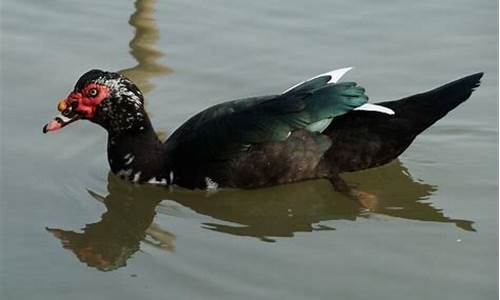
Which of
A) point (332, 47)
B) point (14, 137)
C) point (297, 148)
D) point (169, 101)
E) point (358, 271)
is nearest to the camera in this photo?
point (358, 271)

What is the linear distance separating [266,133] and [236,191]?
0.40 meters

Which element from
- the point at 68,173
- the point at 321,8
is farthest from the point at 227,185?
the point at 321,8

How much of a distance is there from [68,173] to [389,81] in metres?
2.25

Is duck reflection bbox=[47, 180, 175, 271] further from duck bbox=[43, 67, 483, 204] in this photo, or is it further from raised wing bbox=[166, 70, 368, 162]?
raised wing bbox=[166, 70, 368, 162]

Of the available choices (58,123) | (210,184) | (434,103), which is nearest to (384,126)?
(434,103)

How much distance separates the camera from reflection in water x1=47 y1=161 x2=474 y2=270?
20.4ft

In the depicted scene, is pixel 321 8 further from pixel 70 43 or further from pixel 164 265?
pixel 164 265

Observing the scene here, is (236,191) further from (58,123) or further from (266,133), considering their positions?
(58,123)

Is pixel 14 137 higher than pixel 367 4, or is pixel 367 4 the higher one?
pixel 367 4

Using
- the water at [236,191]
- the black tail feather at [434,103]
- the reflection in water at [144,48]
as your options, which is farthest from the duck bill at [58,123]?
the black tail feather at [434,103]

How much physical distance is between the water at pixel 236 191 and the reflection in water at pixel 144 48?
0.01 m

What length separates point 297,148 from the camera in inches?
265

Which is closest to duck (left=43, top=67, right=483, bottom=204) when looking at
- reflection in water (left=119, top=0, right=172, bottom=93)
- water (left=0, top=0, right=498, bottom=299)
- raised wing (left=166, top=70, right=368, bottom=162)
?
raised wing (left=166, top=70, right=368, bottom=162)

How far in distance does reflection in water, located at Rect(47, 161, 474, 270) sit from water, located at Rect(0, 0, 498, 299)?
0.01 metres
